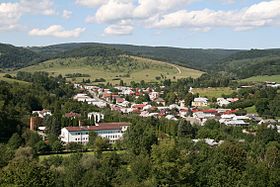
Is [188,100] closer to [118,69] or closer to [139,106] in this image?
[139,106]

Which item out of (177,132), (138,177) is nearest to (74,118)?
(177,132)

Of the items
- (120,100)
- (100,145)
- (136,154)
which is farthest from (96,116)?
(120,100)

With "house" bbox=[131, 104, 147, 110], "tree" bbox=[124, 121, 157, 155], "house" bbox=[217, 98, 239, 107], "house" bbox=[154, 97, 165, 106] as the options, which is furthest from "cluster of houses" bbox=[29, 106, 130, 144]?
"house" bbox=[154, 97, 165, 106]

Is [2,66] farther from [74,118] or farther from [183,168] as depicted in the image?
[183,168]

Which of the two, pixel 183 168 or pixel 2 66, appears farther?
pixel 2 66

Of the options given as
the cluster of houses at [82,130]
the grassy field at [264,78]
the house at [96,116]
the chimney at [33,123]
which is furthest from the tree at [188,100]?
the chimney at [33,123]

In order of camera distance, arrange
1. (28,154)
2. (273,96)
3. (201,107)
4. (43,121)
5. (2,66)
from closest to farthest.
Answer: (28,154) < (43,121) < (273,96) < (201,107) < (2,66)
